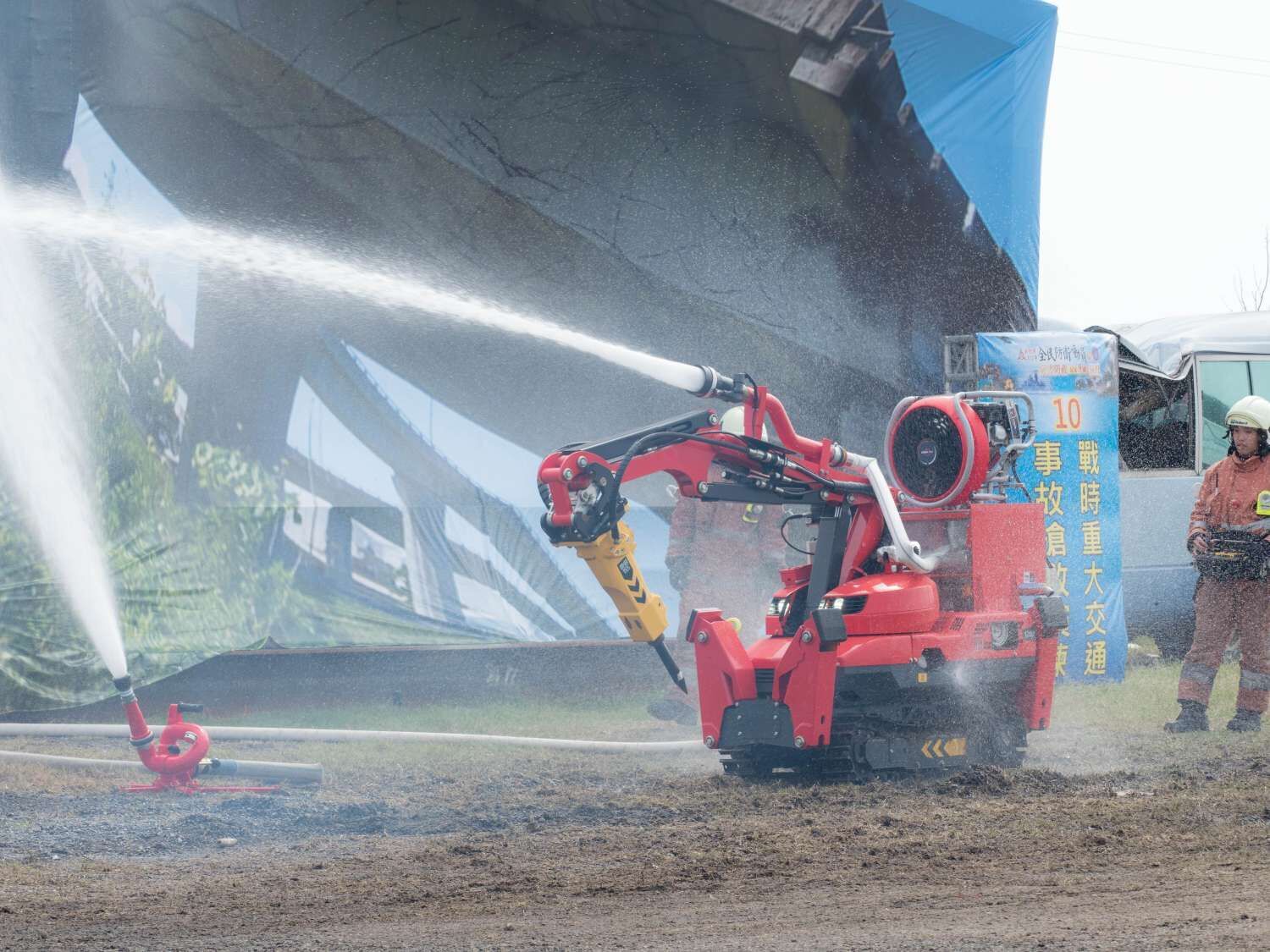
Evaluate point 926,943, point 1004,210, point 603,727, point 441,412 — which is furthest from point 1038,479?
point 926,943

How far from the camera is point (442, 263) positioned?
1095 centimetres

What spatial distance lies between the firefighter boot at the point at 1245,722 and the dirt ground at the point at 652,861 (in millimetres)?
1072

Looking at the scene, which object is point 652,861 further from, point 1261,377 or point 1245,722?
point 1261,377

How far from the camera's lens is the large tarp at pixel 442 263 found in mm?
9734

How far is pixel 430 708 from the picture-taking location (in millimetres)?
10391

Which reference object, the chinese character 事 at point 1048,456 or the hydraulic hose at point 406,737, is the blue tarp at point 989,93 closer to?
the chinese character 事 at point 1048,456

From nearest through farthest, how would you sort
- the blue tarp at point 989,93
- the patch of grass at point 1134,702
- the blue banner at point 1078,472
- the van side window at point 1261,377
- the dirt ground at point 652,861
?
the dirt ground at point 652,861
the patch of grass at point 1134,702
the blue banner at point 1078,472
the blue tarp at point 989,93
the van side window at point 1261,377

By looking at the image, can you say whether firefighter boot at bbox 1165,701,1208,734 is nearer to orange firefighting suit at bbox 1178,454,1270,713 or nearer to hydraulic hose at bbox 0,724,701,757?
orange firefighting suit at bbox 1178,454,1270,713

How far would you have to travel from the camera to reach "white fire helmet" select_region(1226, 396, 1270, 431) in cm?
884

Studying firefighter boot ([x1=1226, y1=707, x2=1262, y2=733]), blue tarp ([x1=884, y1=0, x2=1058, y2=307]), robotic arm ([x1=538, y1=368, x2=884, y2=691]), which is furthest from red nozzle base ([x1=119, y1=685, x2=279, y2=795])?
blue tarp ([x1=884, y1=0, x2=1058, y2=307])

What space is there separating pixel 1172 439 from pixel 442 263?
23.5 ft

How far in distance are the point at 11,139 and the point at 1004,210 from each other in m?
7.49

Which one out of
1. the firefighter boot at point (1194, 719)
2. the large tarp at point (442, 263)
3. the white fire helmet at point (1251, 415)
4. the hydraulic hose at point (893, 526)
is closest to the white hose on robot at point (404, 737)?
the large tarp at point (442, 263)

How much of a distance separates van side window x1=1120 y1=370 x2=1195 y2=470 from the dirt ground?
603 centimetres
